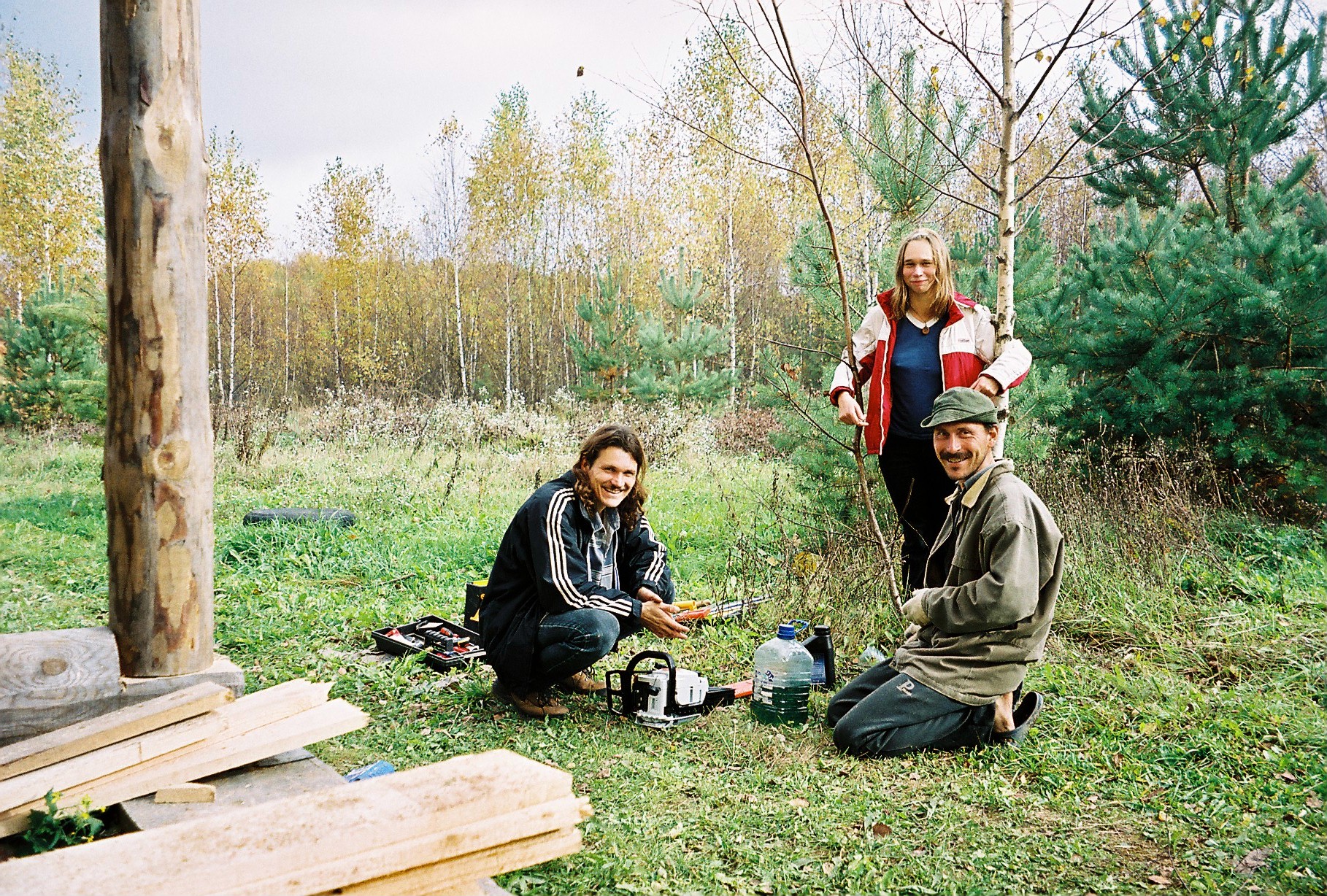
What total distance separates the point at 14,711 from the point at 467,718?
1.66m

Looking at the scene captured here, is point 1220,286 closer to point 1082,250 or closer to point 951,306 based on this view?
point 1082,250

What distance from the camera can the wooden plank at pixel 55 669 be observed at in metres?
3.11

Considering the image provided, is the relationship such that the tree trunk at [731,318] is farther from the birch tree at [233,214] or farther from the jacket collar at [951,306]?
the jacket collar at [951,306]

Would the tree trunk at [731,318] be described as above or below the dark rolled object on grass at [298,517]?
above

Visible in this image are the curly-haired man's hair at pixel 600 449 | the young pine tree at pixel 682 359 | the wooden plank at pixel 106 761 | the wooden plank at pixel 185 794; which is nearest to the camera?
the wooden plank at pixel 106 761

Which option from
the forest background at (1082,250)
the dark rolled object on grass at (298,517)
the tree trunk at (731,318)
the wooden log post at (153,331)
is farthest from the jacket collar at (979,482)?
the tree trunk at (731,318)

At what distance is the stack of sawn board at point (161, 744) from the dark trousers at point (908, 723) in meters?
1.85

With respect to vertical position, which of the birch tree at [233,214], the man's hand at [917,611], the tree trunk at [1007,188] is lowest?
the man's hand at [917,611]

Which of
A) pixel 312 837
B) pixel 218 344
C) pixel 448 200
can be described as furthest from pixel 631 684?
pixel 448 200

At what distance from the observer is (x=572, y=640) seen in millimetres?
3904

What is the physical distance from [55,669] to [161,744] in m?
0.55

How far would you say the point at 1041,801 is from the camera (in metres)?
3.20

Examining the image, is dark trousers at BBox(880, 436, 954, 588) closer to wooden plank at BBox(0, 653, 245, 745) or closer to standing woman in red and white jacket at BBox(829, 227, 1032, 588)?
standing woman in red and white jacket at BBox(829, 227, 1032, 588)

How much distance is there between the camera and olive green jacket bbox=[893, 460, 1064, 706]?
3.45 metres
